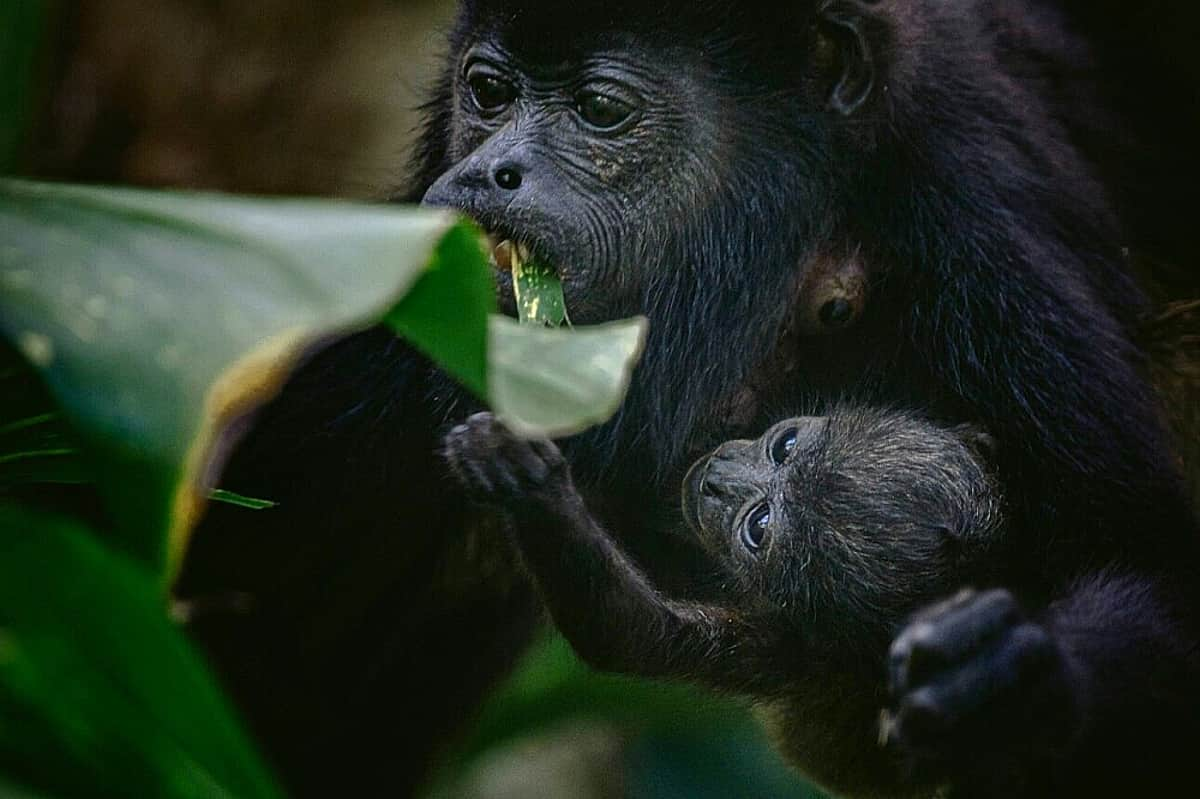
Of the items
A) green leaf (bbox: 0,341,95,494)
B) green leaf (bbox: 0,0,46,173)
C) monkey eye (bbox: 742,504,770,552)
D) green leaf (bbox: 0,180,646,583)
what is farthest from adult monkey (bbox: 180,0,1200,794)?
green leaf (bbox: 0,180,646,583)

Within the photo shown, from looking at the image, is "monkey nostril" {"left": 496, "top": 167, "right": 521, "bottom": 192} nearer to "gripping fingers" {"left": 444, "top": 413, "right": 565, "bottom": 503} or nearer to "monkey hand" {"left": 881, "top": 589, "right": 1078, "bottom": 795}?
"gripping fingers" {"left": 444, "top": 413, "right": 565, "bottom": 503}

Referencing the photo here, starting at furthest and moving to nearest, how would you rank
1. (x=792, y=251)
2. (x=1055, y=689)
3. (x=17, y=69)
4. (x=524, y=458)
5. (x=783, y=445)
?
(x=17, y=69), (x=792, y=251), (x=783, y=445), (x=524, y=458), (x=1055, y=689)

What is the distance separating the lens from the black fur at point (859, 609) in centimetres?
151

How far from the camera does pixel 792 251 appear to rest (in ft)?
6.81

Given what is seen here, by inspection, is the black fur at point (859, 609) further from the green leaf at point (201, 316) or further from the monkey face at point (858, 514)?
the green leaf at point (201, 316)

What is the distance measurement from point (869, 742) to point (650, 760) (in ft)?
5.82

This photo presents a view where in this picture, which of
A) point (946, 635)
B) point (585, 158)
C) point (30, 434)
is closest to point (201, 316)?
point (30, 434)

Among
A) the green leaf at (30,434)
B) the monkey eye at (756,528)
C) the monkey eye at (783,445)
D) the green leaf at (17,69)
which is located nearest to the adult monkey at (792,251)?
the monkey eye at (783,445)

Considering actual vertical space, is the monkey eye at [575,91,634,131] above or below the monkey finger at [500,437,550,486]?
above

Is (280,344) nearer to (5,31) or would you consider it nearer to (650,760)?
(5,31)

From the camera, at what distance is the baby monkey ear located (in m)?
1.98

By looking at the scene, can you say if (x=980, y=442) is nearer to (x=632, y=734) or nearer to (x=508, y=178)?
(x=508, y=178)

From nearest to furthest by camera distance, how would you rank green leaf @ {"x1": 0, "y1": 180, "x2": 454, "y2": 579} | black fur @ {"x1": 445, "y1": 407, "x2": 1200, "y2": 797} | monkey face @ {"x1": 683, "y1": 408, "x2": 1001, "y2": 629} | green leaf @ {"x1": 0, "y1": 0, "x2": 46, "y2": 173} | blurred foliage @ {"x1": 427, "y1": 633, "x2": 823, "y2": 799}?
green leaf @ {"x1": 0, "y1": 180, "x2": 454, "y2": 579}
black fur @ {"x1": 445, "y1": 407, "x2": 1200, "y2": 797}
monkey face @ {"x1": 683, "y1": 408, "x2": 1001, "y2": 629}
green leaf @ {"x1": 0, "y1": 0, "x2": 46, "y2": 173}
blurred foliage @ {"x1": 427, "y1": 633, "x2": 823, "y2": 799}

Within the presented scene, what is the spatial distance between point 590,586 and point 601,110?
1.96 feet
